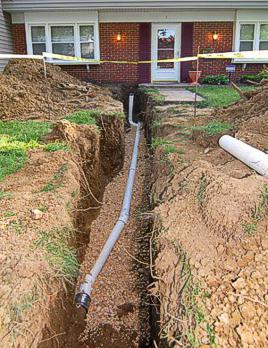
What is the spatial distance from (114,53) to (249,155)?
35.7 feet

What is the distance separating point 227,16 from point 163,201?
11.7m

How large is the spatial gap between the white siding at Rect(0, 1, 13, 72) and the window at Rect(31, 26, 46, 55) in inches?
31.9

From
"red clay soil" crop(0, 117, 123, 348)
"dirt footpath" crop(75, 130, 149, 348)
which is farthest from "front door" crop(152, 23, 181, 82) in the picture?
"red clay soil" crop(0, 117, 123, 348)

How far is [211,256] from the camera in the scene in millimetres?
2414

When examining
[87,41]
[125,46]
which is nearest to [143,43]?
[125,46]

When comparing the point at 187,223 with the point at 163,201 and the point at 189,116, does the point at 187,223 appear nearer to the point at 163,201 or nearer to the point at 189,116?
the point at 163,201

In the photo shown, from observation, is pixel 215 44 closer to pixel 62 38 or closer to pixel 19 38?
pixel 62 38

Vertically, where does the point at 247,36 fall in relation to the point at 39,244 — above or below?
above

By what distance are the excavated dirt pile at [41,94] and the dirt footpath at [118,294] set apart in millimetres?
3438

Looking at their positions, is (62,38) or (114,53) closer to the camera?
(62,38)

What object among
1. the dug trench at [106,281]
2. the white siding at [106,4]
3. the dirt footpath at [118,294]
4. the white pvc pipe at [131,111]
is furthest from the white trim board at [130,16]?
the dirt footpath at [118,294]

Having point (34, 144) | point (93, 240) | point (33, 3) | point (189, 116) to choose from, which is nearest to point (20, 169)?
point (34, 144)

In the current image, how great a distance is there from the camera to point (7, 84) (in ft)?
28.2

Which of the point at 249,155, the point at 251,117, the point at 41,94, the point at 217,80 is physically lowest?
the point at 249,155
